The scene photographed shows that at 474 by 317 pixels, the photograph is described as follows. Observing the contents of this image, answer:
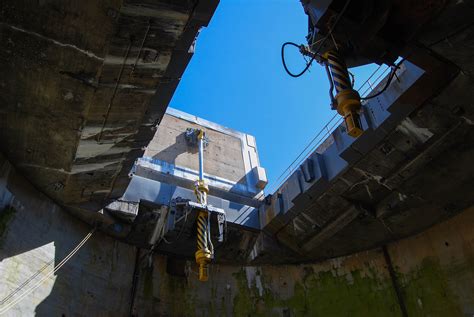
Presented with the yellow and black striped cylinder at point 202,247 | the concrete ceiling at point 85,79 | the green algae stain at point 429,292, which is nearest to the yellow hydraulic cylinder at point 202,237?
the yellow and black striped cylinder at point 202,247

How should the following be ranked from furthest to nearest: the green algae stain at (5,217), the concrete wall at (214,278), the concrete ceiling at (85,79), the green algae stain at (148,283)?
the green algae stain at (148,283), the concrete wall at (214,278), the green algae stain at (5,217), the concrete ceiling at (85,79)

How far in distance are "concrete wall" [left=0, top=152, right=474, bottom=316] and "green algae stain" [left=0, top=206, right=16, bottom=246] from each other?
21 millimetres

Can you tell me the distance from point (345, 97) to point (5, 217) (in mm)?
7140

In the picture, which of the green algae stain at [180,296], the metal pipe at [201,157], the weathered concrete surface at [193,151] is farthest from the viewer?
the weathered concrete surface at [193,151]

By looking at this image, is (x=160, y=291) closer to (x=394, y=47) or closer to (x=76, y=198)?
(x=76, y=198)

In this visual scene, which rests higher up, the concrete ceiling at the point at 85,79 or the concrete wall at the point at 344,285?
the concrete ceiling at the point at 85,79

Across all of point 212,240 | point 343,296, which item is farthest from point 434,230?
point 212,240

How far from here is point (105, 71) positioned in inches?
262

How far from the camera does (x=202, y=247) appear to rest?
9.34 m

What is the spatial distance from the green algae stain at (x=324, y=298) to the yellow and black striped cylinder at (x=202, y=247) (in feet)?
9.07

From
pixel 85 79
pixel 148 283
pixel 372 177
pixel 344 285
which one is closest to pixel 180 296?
pixel 148 283

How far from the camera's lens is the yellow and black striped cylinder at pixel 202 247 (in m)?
8.84

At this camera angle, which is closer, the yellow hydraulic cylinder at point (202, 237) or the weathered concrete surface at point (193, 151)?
the yellow hydraulic cylinder at point (202, 237)

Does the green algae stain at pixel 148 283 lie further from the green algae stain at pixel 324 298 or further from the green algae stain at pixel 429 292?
the green algae stain at pixel 429 292
